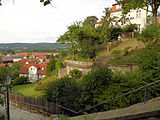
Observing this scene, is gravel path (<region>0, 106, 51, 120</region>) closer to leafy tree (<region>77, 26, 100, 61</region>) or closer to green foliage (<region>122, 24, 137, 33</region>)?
leafy tree (<region>77, 26, 100, 61</region>)

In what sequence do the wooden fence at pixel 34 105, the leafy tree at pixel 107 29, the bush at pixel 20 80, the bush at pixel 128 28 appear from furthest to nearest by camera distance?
the bush at pixel 20 80, the bush at pixel 128 28, the leafy tree at pixel 107 29, the wooden fence at pixel 34 105

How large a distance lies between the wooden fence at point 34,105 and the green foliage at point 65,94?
407 millimetres

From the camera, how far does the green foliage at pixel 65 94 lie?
7648 mm

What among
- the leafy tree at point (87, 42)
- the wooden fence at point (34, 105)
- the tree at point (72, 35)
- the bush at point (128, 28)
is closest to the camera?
the wooden fence at point (34, 105)

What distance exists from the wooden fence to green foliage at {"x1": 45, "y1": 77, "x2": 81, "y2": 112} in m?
0.41

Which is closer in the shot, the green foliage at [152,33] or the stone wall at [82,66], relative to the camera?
the green foliage at [152,33]

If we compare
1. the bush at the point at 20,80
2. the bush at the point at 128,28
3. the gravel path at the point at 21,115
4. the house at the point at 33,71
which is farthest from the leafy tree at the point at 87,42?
the house at the point at 33,71

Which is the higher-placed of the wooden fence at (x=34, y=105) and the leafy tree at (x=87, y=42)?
the leafy tree at (x=87, y=42)

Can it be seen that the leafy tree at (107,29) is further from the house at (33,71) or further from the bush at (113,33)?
the house at (33,71)

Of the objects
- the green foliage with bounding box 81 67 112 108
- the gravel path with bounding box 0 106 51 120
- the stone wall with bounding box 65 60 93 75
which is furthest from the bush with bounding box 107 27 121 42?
the gravel path with bounding box 0 106 51 120

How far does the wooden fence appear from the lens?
855 cm

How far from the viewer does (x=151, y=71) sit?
728cm

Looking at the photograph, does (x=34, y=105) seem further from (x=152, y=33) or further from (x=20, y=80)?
(x=20, y=80)

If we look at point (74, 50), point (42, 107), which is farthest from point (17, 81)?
point (42, 107)
